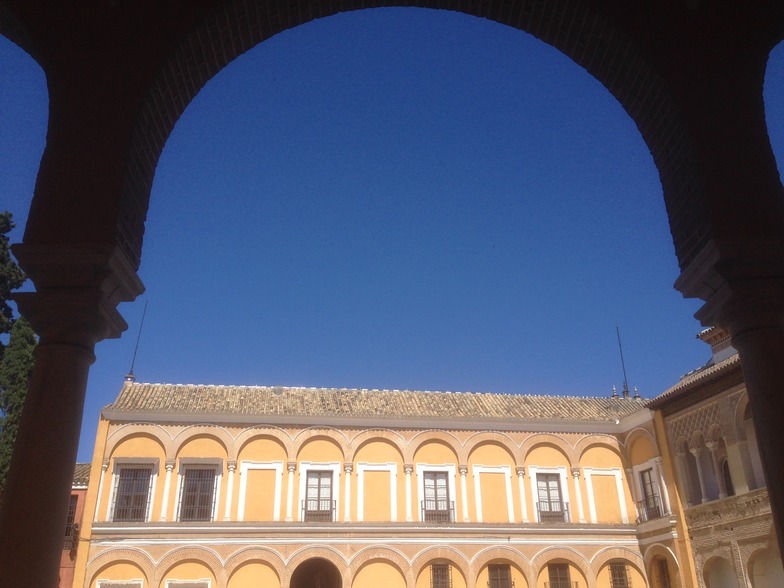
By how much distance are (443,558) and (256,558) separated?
5.88 m

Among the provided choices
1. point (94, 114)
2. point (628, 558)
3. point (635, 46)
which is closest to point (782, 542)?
point (635, 46)

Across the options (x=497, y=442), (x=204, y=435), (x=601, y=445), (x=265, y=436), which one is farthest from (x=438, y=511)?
(x=204, y=435)

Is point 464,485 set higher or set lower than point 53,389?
higher

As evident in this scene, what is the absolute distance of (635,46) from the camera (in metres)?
5.30

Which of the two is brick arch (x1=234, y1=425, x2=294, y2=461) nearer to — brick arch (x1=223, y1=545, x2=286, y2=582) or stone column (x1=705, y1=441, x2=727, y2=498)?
brick arch (x1=223, y1=545, x2=286, y2=582)

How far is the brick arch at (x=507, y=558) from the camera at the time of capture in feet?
74.3

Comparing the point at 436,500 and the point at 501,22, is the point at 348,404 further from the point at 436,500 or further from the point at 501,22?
the point at 501,22

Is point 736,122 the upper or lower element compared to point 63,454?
upper

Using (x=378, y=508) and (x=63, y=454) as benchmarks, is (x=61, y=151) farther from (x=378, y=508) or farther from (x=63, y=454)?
(x=378, y=508)

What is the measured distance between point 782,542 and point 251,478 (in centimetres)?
2049

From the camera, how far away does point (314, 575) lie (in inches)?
933

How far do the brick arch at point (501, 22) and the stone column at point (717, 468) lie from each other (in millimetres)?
16558

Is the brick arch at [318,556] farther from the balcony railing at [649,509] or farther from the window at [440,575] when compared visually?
the balcony railing at [649,509]

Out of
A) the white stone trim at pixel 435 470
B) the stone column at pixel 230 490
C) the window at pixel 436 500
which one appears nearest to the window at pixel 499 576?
Result: the window at pixel 436 500
